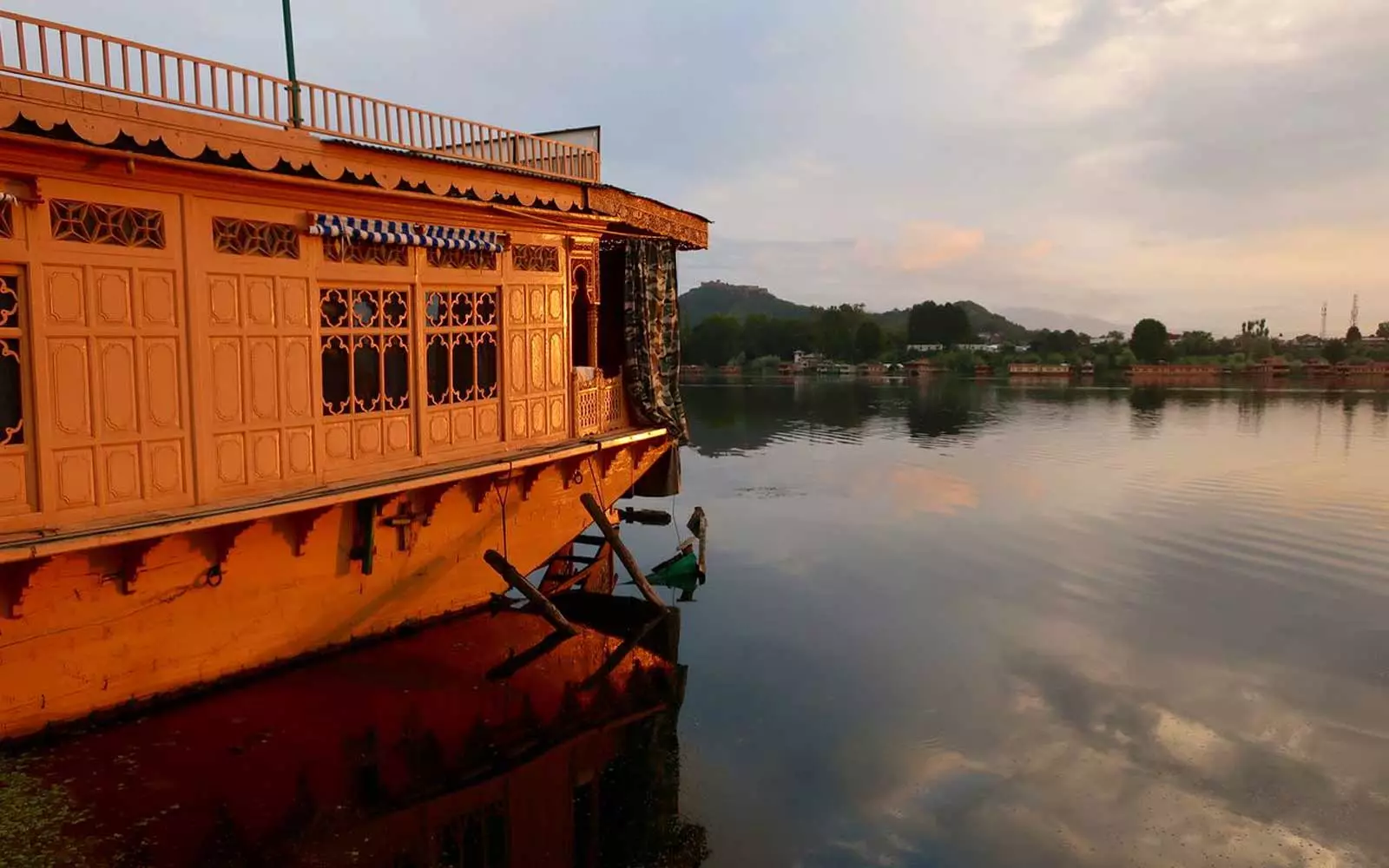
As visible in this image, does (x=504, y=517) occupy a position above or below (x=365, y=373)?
below

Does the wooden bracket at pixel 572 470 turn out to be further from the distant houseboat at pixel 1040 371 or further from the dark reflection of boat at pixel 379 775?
the distant houseboat at pixel 1040 371

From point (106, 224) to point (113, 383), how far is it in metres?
Answer: 1.10

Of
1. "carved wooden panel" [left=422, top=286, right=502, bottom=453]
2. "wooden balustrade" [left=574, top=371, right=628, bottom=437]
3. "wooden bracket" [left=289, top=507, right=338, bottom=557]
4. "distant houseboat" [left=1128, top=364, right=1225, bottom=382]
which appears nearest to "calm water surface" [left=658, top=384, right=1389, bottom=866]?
"wooden balustrade" [left=574, top=371, right=628, bottom=437]

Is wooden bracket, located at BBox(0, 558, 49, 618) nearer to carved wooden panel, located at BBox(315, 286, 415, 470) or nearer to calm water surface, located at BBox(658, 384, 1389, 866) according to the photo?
carved wooden panel, located at BBox(315, 286, 415, 470)

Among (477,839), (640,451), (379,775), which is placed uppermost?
(640,451)

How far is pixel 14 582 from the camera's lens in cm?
582

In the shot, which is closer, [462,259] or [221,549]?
[221,549]

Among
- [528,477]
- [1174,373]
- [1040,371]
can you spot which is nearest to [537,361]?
[528,477]

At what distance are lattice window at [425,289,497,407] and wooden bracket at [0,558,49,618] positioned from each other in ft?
11.0

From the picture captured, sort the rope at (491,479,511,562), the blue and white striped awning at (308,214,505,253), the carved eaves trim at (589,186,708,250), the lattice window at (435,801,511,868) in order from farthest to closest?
the carved eaves trim at (589,186,708,250) < the rope at (491,479,511,562) < the blue and white striped awning at (308,214,505,253) < the lattice window at (435,801,511,868)

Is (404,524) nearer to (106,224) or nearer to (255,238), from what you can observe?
(255,238)

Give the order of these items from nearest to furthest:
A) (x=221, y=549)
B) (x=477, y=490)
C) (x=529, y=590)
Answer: (x=221, y=549), (x=529, y=590), (x=477, y=490)

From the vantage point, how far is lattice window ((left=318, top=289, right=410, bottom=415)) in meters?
7.62

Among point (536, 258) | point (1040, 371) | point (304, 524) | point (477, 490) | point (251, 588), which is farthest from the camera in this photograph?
point (1040, 371)
